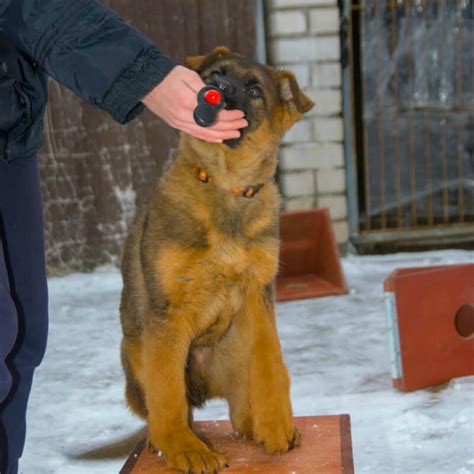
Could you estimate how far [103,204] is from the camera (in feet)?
23.3

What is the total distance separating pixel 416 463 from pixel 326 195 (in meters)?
4.21

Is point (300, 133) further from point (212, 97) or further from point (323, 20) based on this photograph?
point (212, 97)

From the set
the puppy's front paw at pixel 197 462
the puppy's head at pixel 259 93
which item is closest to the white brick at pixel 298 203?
the puppy's head at pixel 259 93

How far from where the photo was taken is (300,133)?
7.11 meters

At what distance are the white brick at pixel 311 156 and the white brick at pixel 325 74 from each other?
513 millimetres

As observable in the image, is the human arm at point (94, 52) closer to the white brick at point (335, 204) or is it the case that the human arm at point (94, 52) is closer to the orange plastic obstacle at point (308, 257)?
A: the orange plastic obstacle at point (308, 257)

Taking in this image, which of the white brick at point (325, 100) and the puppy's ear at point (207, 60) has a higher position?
the puppy's ear at point (207, 60)

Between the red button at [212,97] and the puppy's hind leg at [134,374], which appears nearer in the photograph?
the red button at [212,97]

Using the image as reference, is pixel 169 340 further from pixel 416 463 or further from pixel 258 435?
pixel 416 463

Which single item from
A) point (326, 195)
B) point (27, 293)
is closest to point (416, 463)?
point (27, 293)

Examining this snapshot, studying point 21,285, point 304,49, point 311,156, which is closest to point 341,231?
point 311,156

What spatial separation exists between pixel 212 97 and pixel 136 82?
0.18 metres

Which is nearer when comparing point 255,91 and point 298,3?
point 255,91

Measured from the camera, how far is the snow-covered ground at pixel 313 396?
3.31m
